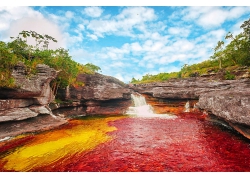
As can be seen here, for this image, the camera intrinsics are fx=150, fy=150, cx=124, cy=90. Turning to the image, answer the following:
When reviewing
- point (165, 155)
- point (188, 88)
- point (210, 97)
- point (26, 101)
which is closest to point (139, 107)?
point (188, 88)

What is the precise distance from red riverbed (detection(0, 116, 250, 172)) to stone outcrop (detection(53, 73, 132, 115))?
59.7 ft

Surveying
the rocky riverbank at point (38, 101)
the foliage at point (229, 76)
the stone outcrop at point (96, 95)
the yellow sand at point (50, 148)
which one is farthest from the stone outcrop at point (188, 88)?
the yellow sand at point (50, 148)

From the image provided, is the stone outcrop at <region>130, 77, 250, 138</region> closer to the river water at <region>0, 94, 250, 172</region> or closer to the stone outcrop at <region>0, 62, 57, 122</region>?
the river water at <region>0, 94, 250, 172</region>

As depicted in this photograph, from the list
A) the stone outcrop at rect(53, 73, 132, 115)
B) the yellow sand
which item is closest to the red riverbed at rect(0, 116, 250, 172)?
the yellow sand

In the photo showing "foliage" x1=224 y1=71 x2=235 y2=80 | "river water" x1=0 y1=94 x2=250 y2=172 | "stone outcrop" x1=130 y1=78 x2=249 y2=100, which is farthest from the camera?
"foliage" x1=224 y1=71 x2=235 y2=80

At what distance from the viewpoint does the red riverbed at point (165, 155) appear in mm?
9109

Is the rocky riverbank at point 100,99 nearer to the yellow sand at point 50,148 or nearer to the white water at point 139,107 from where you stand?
the white water at point 139,107

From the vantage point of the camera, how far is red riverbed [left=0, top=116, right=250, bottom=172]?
9.11 m

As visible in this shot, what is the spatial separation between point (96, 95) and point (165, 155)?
2385 centimetres

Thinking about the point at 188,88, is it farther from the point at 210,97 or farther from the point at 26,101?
the point at 26,101

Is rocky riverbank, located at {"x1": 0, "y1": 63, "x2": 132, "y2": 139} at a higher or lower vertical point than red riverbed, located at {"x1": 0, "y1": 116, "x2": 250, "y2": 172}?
higher

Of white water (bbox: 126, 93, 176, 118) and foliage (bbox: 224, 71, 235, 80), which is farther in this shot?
white water (bbox: 126, 93, 176, 118)

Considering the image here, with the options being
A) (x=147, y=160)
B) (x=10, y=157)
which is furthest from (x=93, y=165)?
(x=10, y=157)

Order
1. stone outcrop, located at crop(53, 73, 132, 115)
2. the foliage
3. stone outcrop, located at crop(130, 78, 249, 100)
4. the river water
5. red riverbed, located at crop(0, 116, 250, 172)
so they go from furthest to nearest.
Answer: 1. the foliage
2. stone outcrop, located at crop(53, 73, 132, 115)
3. stone outcrop, located at crop(130, 78, 249, 100)
4. the river water
5. red riverbed, located at crop(0, 116, 250, 172)
